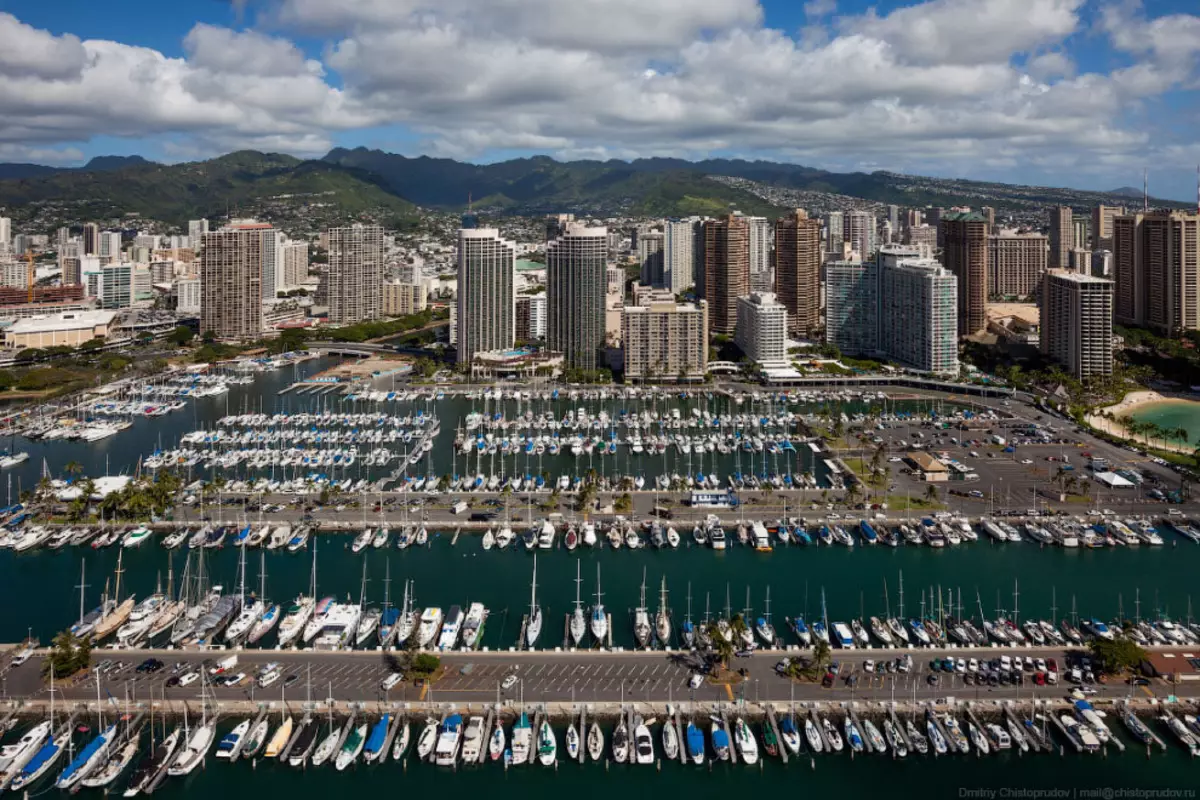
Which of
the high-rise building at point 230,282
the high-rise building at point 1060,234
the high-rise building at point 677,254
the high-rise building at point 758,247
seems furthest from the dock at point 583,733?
the high-rise building at point 1060,234

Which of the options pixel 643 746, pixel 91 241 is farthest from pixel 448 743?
pixel 91 241

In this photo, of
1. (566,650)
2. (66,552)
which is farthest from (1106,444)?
(66,552)

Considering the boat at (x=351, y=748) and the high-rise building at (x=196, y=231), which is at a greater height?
the high-rise building at (x=196, y=231)

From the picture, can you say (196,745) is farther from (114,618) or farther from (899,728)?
(899,728)

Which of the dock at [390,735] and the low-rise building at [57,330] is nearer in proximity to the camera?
the dock at [390,735]

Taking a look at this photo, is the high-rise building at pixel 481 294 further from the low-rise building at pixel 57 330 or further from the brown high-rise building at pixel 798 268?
the low-rise building at pixel 57 330

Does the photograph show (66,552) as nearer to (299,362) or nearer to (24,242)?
(299,362)
